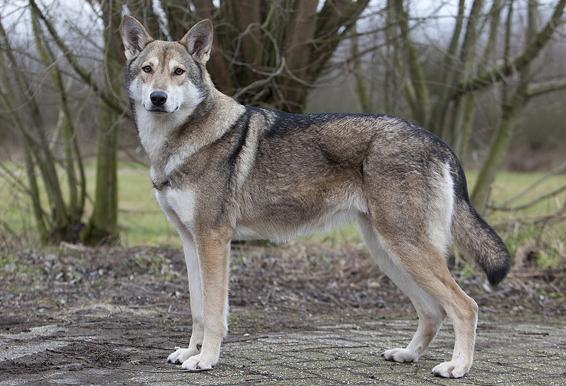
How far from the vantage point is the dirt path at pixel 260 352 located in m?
4.43

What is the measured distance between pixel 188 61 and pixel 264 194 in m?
0.99

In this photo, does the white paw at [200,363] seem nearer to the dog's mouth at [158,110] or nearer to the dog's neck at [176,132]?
the dog's neck at [176,132]

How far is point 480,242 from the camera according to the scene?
489 centimetres

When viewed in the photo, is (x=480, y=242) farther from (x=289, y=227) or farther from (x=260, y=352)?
(x=260, y=352)

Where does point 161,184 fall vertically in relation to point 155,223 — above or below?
above

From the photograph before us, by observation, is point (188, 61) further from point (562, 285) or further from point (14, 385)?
point (562, 285)

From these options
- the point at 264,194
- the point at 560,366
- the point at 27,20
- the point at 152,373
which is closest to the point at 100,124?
the point at 27,20

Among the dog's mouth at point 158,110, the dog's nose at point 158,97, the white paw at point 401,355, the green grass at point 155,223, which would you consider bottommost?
the green grass at point 155,223

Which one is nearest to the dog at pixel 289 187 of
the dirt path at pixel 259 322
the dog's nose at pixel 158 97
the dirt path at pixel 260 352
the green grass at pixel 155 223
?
the dog's nose at pixel 158 97

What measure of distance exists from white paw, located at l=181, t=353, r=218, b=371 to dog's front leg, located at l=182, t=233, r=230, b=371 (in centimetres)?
2

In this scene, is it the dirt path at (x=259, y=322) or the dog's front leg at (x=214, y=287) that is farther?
the dog's front leg at (x=214, y=287)

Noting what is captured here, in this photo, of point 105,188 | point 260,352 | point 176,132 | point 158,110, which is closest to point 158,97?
point 158,110

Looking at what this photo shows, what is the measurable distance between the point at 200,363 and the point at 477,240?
6.22 feet

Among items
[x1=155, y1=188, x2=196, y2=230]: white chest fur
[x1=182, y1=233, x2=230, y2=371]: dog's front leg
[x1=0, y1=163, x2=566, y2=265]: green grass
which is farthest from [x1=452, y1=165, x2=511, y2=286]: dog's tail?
[x1=0, y1=163, x2=566, y2=265]: green grass
